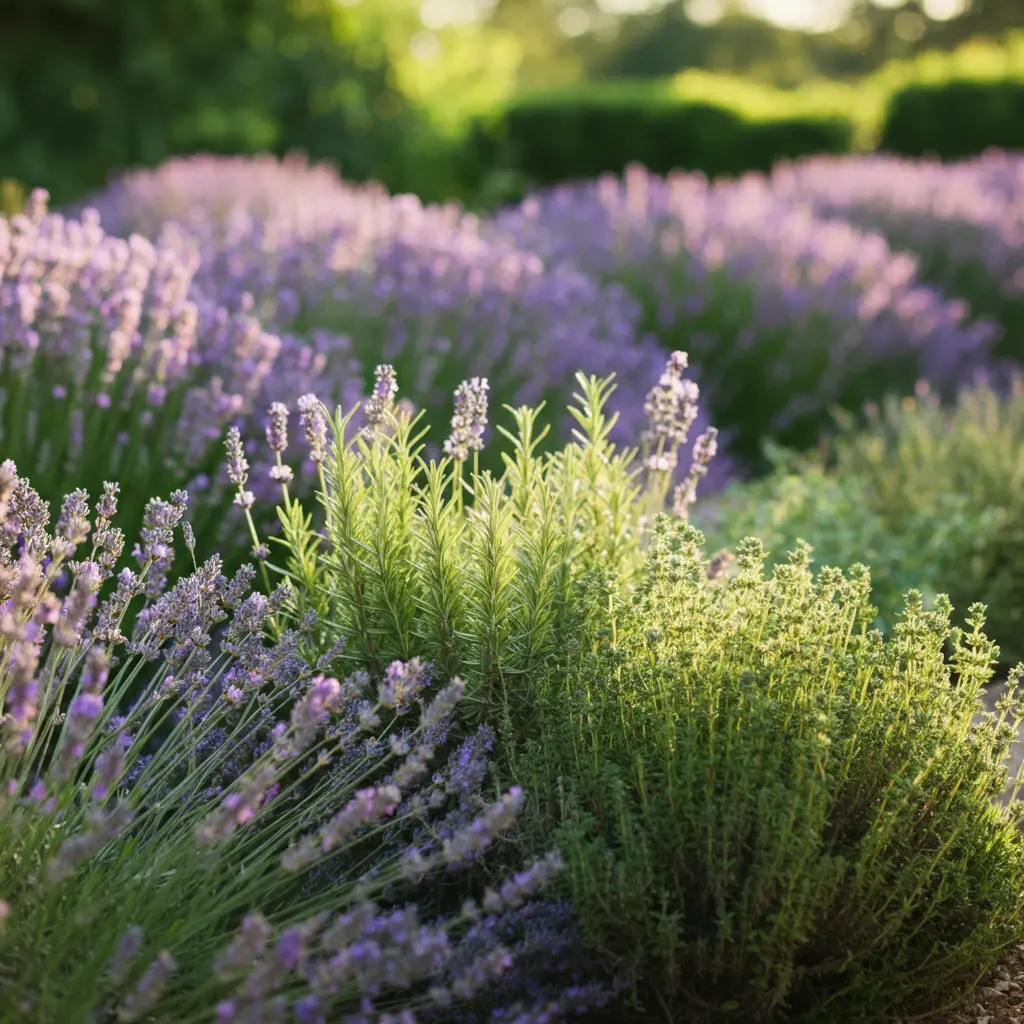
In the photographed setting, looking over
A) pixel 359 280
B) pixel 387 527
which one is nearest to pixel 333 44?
pixel 359 280

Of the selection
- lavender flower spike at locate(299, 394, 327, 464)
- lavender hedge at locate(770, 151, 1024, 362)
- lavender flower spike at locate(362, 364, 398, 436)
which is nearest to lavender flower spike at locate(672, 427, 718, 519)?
lavender flower spike at locate(362, 364, 398, 436)

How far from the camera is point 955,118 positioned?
14.6 metres

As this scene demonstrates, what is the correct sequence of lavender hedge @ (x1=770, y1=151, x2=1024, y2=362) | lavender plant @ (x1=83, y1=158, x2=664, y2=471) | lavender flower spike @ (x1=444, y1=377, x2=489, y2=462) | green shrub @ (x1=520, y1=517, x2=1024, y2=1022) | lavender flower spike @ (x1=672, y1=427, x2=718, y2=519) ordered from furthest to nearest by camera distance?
lavender hedge @ (x1=770, y1=151, x2=1024, y2=362), lavender plant @ (x1=83, y1=158, x2=664, y2=471), lavender flower spike @ (x1=672, y1=427, x2=718, y2=519), lavender flower spike @ (x1=444, y1=377, x2=489, y2=462), green shrub @ (x1=520, y1=517, x2=1024, y2=1022)

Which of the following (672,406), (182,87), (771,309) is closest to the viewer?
(672,406)

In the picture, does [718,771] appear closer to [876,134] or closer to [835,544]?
[835,544]

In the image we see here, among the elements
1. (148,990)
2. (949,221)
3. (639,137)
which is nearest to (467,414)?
(148,990)

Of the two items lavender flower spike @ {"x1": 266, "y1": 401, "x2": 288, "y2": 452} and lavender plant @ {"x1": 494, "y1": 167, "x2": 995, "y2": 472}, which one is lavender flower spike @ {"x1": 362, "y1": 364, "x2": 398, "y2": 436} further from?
lavender plant @ {"x1": 494, "y1": 167, "x2": 995, "y2": 472}

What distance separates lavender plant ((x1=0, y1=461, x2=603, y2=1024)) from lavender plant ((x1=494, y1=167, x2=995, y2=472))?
4.01 m

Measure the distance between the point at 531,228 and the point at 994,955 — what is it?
5391 millimetres

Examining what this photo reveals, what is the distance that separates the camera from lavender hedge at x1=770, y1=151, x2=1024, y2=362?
7.84 meters

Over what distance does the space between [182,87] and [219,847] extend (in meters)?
9.90

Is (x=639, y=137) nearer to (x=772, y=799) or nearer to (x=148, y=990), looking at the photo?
(x=772, y=799)

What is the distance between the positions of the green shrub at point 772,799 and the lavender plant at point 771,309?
3780 mm

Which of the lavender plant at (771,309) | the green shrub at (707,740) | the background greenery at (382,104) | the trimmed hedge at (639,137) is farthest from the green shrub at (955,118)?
the green shrub at (707,740)
